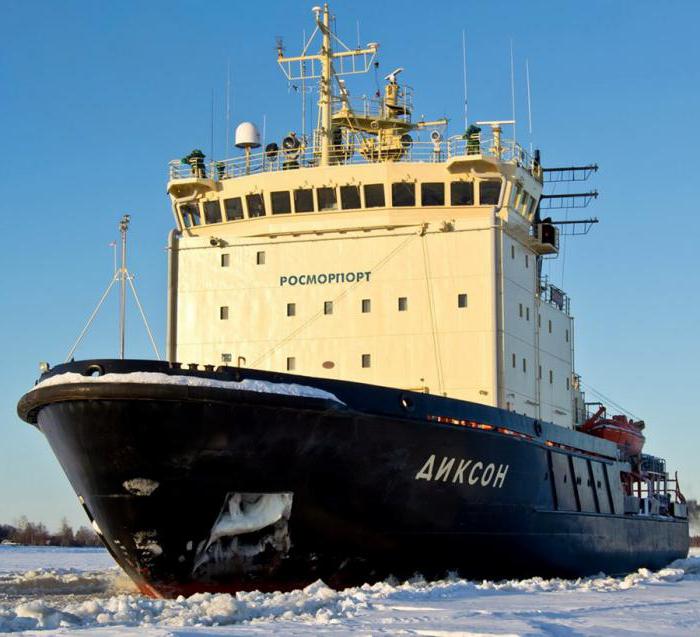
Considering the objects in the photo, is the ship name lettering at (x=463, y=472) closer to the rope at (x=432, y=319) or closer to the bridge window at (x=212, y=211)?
the rope at (x=432, y=319)

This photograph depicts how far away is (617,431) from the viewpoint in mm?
23500

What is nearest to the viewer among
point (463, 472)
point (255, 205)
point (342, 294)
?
point (463, 472)

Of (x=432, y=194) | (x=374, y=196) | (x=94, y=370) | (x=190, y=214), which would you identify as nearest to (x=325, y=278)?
(x=374, y=196)

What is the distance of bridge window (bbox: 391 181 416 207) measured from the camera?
731 inches

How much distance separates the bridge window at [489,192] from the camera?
18719 millimetres

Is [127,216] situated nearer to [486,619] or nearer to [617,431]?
[486,619]

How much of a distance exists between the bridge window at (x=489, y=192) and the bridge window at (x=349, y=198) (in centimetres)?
207

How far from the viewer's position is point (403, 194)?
18625 millimetres

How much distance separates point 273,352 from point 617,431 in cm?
891

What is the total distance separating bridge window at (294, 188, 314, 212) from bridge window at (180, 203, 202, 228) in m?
1.97

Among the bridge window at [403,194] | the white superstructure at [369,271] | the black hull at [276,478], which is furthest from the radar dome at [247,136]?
the black hull at [276,478]

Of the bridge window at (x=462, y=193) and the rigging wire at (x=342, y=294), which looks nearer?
→ the rigging wire at (x=342, y=294)

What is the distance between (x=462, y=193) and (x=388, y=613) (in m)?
9.45

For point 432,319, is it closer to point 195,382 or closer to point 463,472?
point 463,472
